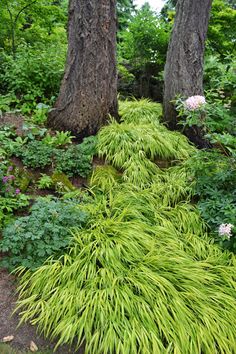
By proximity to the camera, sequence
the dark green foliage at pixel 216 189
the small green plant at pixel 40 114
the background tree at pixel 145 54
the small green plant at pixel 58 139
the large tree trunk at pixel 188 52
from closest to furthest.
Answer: the dark green foliage at pixel 216 189, the small green plant at pixel 58 139, the small green plant at pixel 40 114, the large tree trunk at pixel 188 52, the background tree at pixel 145 54

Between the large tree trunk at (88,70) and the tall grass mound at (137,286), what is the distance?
4.30 feet

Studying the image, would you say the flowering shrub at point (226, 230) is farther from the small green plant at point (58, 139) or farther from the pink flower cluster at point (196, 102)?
the small green plant at point (58, 139)

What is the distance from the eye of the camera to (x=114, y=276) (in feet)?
7.29

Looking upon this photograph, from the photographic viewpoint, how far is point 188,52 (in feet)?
13.7

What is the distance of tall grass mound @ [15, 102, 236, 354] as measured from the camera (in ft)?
6.27

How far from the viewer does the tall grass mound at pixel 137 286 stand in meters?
1.91

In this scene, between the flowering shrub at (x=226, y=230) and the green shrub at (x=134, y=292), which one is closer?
the green shrub at (x=134, y=292)

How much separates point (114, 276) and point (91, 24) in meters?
2.94

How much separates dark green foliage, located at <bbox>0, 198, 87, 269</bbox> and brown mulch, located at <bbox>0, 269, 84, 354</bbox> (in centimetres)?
21

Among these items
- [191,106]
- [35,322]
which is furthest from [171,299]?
[191,106]

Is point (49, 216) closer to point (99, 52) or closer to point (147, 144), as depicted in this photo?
point (147, 144)

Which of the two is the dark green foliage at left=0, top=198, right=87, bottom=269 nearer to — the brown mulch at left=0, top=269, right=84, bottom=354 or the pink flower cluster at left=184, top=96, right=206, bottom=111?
the brown mulch at left=0, top=269, right=84, bottom=354

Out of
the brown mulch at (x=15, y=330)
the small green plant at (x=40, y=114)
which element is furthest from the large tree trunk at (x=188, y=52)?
the brown mulch at (x=15, y=330)

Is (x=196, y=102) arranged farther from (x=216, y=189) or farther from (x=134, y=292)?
(x=134, y=292)
